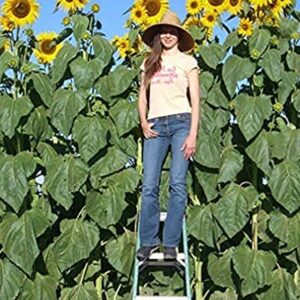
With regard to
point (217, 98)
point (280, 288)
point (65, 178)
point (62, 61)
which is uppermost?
point (62, 61)

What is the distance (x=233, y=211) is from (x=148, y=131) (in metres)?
0.74

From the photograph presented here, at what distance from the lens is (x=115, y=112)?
536 cm

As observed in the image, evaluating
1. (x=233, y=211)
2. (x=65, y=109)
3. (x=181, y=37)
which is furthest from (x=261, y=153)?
(x=65, y=109)

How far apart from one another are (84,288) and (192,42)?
5.45ft

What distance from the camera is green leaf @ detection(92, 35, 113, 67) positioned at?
5.39m

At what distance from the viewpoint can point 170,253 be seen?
4.94m

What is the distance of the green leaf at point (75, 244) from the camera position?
17.3ft

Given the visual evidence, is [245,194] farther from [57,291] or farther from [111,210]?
[57,291]

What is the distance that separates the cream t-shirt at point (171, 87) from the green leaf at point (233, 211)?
63cm

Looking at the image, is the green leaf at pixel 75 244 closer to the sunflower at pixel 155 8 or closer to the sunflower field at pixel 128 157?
the sunflower field at pixel 128 157

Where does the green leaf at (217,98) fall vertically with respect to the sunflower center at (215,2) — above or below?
below

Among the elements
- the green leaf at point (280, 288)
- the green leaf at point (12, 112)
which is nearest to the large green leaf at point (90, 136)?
the green leaf at point (12, 112)

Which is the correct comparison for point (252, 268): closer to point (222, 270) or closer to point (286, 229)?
point (222, 270)

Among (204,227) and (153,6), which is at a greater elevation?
(153,6)
